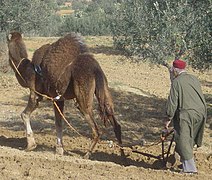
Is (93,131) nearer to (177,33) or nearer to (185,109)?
(185,109)

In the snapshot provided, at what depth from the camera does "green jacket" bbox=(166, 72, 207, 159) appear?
8.14 metres

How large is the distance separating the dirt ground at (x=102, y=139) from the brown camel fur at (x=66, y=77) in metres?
0.82

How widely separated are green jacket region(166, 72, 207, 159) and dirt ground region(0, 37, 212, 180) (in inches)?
22.4

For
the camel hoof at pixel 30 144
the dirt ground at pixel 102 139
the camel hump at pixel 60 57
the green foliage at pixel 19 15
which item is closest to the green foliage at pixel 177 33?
the dirt ground at pixel 102 139

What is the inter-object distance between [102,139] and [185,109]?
4.25 meters

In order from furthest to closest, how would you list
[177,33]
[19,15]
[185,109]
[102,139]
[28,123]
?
[19,15], [102,139], [177,33], [28,123], [185,109]

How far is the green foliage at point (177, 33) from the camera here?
11.8m

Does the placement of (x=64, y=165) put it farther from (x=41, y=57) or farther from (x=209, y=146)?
(x=209, y=146)

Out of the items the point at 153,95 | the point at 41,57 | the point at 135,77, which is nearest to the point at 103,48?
the point at 135,77

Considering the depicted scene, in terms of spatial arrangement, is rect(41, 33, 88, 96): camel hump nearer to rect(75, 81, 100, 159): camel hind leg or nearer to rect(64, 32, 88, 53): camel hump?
rect(64, 32, 88, 53): camel hump

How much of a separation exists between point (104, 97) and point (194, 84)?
217 centimetres

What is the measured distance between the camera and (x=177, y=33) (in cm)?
1184

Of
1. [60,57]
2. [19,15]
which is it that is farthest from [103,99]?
[19,15]

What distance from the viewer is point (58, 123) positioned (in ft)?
35.3
